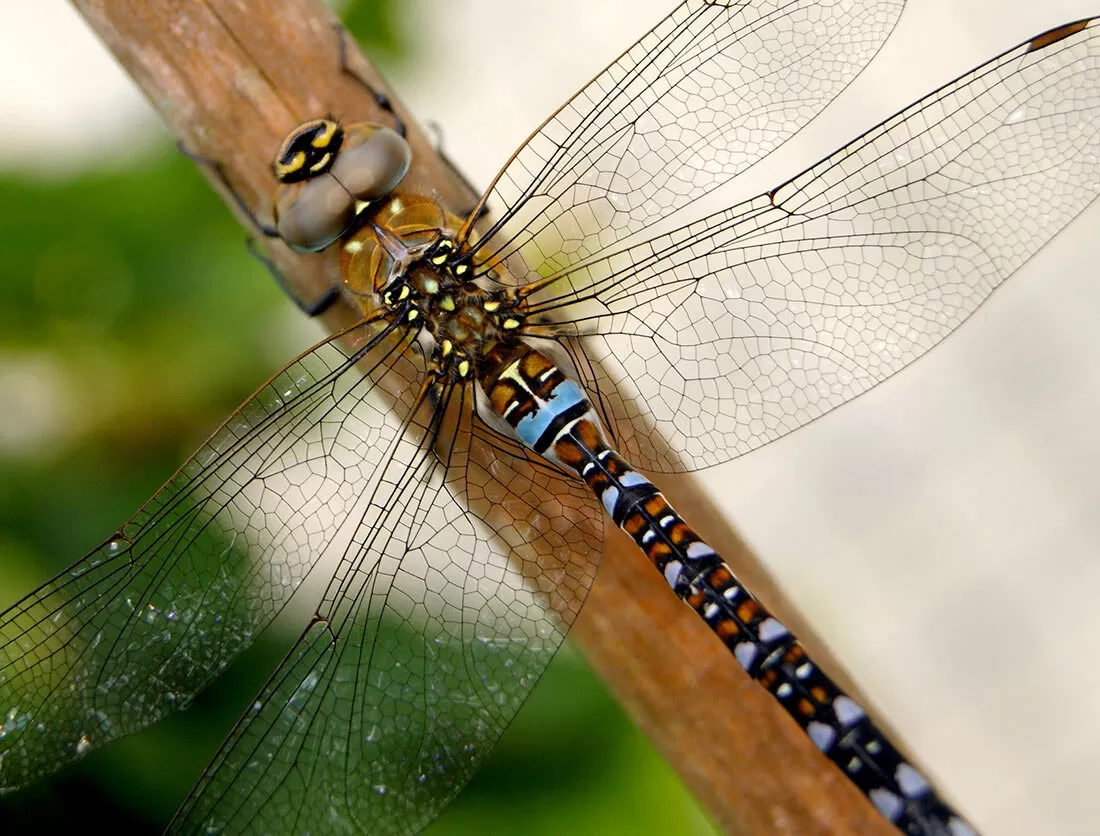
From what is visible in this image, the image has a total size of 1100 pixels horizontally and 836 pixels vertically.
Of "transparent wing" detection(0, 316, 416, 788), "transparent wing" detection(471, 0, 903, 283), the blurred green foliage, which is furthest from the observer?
the blurred green foliage

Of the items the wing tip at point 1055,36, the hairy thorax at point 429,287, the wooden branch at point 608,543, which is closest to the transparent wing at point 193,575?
the hairy thorax at point 429,287

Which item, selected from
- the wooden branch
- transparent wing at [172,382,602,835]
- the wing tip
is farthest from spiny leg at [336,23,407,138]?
the wing tip

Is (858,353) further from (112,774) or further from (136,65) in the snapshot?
(112,774)

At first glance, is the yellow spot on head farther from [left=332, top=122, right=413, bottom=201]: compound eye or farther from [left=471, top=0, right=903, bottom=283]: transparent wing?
[left=471, top=0, right=903, bottom=283]: transparent wing

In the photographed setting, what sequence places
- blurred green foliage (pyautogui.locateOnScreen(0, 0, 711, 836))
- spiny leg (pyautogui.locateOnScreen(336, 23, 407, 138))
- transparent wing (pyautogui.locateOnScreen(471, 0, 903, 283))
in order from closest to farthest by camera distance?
1. transparent wing (pyautogui.locateOnScreen(471, 0, 903, 283))
2. spiny leg (pyautogui.locateOnScreen(336, 23, 407, 138))
3. blurred green foliage (pyautogui.locateOnScreen(0, 0, 711, 836))

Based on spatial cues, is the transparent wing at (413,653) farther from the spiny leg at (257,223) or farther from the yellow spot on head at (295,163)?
the yellow spot on head at (295,163)

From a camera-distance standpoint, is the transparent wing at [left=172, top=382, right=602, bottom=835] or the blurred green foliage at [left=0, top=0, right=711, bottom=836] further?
the blurred green foliage at [left=0, top=0, right=711, bottom=836]

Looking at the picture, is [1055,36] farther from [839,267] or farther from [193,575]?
[193,575]
